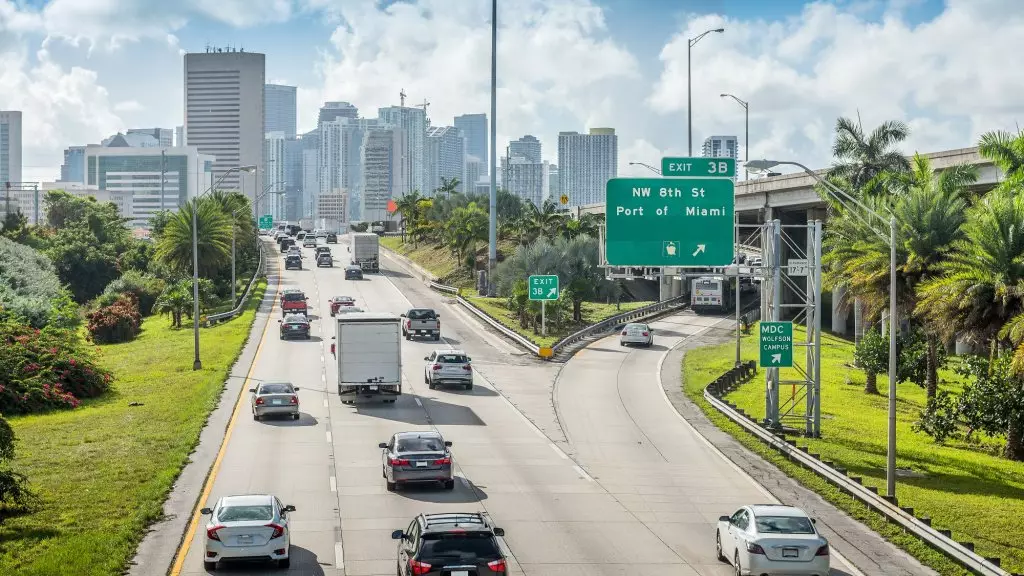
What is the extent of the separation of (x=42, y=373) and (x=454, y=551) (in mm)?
35552

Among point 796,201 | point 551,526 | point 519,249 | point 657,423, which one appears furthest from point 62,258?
point 551,526

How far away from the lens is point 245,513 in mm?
21281

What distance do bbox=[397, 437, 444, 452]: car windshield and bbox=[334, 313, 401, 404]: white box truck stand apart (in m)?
14.3

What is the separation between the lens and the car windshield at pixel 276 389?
40344 mm

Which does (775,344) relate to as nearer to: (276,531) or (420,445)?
(420,445)

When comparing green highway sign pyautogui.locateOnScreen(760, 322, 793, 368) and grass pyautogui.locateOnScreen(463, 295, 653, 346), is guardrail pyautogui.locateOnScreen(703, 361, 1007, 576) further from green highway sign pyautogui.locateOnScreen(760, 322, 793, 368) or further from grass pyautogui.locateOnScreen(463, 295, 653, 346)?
grass pyautogui.locateOnScreen(463, 295, 653, 346)

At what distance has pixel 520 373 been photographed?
56781mm

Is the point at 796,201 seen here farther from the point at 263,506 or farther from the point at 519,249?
the point at 263,506

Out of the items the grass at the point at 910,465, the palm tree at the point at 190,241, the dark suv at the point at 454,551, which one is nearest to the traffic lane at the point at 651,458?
the grass at the point at 910,465

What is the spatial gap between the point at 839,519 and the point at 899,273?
758 inches

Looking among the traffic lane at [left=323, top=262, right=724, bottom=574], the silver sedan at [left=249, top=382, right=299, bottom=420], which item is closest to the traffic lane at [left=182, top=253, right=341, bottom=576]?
the silver sedan at [left=249, top=382, right=299, bottom=420]

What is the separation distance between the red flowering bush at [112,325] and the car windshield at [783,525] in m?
62.6

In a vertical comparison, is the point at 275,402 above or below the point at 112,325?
below

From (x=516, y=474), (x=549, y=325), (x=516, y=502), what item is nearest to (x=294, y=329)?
(x=549, y=325)
